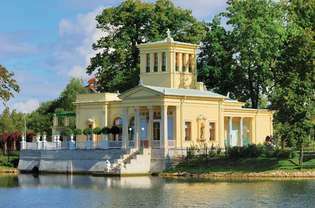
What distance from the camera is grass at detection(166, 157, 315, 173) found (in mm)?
55844

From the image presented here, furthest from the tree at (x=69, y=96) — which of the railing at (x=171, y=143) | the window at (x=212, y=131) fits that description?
the railing at (x=171, y=143)

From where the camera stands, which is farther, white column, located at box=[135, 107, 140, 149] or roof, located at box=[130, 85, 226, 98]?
white column, located at box=[135, 107, 140, 149]

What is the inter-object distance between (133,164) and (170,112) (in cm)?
654

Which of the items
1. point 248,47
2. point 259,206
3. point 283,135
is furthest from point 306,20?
point 259,206

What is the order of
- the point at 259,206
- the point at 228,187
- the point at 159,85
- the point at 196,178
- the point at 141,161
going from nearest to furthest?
the point at 259,206 → the point at 228,187 → the point at 196,178 → the point at 141,161 → the point at 159,85

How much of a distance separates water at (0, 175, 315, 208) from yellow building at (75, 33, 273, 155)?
778cm

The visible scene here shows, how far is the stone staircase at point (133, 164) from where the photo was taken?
58.5 m

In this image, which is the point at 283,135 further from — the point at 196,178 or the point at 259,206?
the point at 259,206

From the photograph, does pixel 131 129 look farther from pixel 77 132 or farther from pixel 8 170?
pixel 8 170

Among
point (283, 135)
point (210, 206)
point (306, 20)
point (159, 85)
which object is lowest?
point (210, 206)

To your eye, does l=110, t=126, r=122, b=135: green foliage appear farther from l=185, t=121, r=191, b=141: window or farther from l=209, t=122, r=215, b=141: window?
l=209, t=122, r=215, b=141: window

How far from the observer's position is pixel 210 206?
3681cm

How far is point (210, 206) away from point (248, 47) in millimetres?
39545

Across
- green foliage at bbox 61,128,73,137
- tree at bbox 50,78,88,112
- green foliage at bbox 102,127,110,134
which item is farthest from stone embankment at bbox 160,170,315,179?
tree at bbox 50,78,88,112
